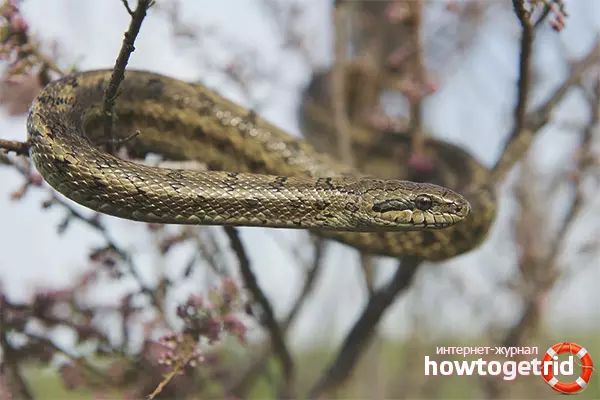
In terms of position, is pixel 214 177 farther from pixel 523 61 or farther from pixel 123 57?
pixel 523 61

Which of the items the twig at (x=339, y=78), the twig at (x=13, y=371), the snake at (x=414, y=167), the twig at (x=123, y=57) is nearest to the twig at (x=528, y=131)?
the snake at (x=414, y=167)

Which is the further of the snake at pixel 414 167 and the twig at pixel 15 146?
the snake at pixel 414 167

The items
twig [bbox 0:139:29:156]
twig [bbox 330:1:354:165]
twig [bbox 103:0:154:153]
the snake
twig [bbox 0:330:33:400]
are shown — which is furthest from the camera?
twig [bbox 330:1:354:165]

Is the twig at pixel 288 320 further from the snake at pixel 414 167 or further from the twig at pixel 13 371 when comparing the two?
the twig at pixel 13 371

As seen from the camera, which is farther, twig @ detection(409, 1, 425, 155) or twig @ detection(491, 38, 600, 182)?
twig @ detection(409, 1, 425, 155)

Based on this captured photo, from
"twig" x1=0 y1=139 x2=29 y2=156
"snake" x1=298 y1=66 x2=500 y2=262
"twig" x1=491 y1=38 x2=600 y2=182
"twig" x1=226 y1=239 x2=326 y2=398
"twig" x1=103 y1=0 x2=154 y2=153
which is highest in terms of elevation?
"twig" x1=103 y1=0 x2=154 y2=153

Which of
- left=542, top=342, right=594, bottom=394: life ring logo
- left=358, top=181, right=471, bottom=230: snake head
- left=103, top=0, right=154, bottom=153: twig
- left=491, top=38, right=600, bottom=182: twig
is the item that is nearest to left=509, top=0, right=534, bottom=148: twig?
left=491, top=38, right=600, bottom=182: twig

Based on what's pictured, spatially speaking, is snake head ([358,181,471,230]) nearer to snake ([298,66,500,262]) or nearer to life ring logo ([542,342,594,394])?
snake ([298,66,500,262])

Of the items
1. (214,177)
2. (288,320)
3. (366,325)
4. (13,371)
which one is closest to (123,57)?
(214,177)
